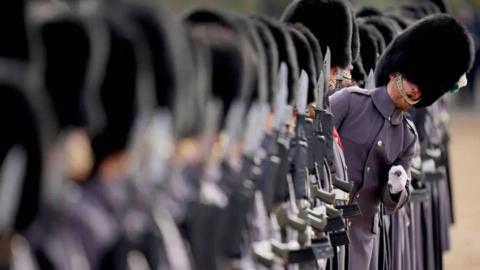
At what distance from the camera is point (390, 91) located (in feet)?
24.5

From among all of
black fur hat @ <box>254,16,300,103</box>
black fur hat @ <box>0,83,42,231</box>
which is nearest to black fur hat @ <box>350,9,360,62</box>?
black fur hat @ <box>254,16,300,103</box>

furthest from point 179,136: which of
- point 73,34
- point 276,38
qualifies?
point 276,38

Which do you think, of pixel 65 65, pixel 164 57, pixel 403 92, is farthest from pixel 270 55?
pixel 403 92

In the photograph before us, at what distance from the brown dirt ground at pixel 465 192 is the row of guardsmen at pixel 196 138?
4.10 m

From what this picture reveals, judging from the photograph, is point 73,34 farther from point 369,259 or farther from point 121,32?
point 369,259

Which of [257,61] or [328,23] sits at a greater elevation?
[257,61]

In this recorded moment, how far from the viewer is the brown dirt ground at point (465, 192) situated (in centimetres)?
1209

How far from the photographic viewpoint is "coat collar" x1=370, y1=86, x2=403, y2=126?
7.40 metres

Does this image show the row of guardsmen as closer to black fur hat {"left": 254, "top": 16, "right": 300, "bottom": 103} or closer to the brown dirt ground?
black fur hat {"left": 254, "top": 16, "right": 300, "bottom": 103}

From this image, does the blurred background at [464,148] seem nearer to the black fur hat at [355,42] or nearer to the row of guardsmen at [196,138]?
the row of guardsmen at [196,138]

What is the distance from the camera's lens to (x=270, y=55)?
5.61m

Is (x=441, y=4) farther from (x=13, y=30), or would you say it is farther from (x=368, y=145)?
(x=13, y=30)

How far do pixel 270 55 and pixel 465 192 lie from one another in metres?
10.9

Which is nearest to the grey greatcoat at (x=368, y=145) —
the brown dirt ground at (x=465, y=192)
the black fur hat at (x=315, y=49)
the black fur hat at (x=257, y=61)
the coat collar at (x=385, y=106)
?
the coat collar at (x=385, y=106)
